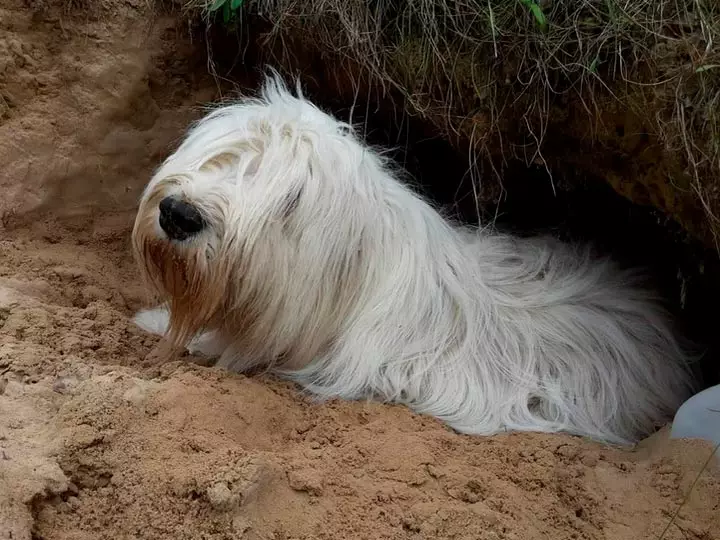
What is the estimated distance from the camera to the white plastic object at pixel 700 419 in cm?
252

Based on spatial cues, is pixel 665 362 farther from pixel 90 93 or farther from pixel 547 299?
pixel 90 93

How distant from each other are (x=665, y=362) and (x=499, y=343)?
2.67 ft

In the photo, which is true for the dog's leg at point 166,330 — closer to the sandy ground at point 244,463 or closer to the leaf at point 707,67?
the sandy ground at point 244,463

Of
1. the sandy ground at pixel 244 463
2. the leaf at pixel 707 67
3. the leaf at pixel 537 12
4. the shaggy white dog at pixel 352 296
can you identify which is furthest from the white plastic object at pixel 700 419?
the leaf at pixel 537 12

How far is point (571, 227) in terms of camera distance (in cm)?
380

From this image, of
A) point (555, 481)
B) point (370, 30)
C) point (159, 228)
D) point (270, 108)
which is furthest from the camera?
point (370, 30)

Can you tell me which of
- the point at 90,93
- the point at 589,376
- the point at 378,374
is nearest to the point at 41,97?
the point at 90,93

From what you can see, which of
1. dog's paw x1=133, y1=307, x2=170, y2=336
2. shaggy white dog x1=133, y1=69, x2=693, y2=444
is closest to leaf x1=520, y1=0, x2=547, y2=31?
shaggy white dog x1=133, y1=69, x2=693, y2=444

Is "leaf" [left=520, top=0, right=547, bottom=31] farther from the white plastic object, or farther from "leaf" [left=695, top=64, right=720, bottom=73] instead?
the white plastic object

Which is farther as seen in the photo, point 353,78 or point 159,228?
point 353,78

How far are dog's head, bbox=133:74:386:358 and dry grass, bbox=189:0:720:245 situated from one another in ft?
2.08

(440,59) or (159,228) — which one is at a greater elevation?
(440,59)

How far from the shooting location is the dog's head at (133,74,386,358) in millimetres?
2650

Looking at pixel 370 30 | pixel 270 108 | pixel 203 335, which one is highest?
pixel 370 30
